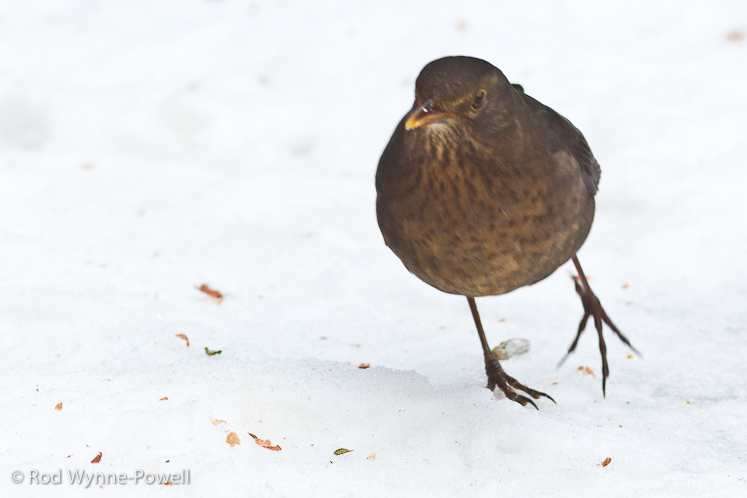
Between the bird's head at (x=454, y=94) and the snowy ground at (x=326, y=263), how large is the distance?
3.48ft

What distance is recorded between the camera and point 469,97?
234 centimetres

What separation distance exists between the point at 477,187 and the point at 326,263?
1994mm

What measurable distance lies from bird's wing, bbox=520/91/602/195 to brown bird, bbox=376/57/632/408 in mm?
16

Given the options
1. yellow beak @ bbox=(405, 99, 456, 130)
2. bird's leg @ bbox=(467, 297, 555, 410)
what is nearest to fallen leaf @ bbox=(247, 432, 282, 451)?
bird's leg @ bbox=(467, 297, 555, 410)

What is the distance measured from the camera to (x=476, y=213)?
246 centimetres

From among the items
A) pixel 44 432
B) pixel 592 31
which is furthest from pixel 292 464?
pixel 592 31

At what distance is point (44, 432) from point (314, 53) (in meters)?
4.07

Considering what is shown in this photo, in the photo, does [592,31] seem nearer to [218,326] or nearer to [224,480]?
[218,326]

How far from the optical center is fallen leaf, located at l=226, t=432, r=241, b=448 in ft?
8.22

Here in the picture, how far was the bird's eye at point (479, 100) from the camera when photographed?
7.77 ft

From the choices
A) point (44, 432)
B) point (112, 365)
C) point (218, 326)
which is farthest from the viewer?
point (218, 326)

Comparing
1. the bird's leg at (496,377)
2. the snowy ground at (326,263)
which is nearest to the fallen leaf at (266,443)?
the snowy ground at (326,263)

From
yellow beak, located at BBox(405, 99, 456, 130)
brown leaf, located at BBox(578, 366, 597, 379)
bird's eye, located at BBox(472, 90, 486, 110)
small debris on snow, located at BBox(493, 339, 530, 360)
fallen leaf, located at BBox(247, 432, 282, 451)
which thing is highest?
bird's eye, located at BBox(472, 90, 486, 110)

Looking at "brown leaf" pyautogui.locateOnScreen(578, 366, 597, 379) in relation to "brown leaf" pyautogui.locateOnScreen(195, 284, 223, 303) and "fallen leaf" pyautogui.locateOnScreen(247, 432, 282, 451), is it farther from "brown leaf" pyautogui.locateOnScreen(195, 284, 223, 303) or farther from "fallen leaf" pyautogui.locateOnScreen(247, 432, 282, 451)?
"brown leaf" pyautogui.locateOnScreen(195, 284, 223, 303)
